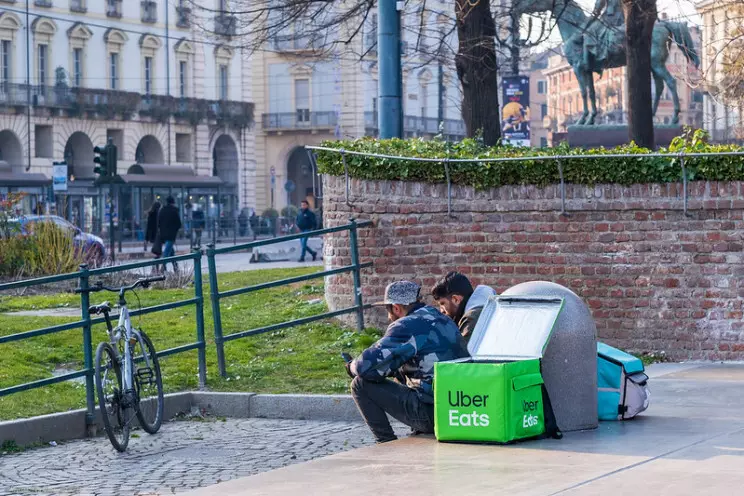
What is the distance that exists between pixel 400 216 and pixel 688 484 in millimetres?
7513

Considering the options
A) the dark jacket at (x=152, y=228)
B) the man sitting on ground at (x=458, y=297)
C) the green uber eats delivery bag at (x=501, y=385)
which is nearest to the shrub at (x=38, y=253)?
the dark jacket at (x=152, y=228)

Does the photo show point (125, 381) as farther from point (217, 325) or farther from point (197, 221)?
point (197, 221)

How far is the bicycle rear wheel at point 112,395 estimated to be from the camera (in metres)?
9.47

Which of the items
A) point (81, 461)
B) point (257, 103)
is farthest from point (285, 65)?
point (81, 461)

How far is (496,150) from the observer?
46.3 ft

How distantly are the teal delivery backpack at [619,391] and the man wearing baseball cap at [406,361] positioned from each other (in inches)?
40.7

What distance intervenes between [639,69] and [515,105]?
13.0 meters

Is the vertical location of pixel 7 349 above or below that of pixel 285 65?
below

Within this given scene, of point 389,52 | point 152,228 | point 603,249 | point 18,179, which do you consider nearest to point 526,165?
point 603,249

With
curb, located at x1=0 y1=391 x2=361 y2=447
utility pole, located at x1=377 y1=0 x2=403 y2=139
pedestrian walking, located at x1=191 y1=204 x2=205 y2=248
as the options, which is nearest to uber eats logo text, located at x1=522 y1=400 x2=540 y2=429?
curb, located at x1=0 y1=391 x2=361 y2=447

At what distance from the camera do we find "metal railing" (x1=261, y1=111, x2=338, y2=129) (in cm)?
8050

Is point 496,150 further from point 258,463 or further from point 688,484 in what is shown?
point 688,484


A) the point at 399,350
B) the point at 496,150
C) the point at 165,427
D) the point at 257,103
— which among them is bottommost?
the point at 165,427

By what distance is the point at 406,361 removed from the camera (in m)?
8.88
